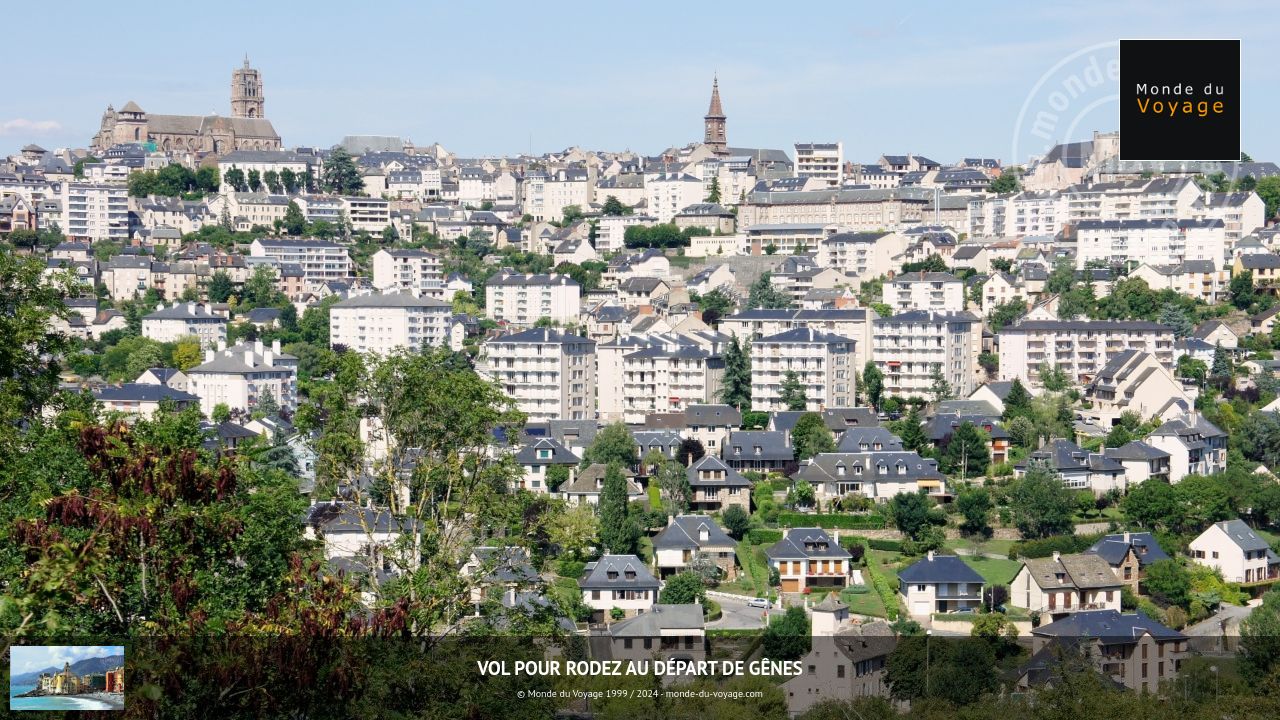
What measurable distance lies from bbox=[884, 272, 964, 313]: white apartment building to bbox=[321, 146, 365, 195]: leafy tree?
31.1 metres

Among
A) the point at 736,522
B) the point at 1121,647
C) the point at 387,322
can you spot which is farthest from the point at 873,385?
the point at 1121,647

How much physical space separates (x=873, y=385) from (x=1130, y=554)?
1528 centimetres

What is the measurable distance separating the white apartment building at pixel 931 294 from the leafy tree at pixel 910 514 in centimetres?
1880

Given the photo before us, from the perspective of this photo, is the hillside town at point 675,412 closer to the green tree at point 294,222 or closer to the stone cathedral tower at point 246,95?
the green tree at point 294,222

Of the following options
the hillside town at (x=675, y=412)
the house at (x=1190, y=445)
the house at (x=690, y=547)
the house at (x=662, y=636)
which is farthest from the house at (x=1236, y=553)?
the house at (x=662, y=636)

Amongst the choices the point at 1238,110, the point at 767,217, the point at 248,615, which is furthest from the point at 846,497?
the point at 767,217

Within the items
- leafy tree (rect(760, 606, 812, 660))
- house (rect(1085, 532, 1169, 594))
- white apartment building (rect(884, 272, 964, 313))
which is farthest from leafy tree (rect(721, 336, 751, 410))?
leafy tree (rect(760, 606, 812, 660))

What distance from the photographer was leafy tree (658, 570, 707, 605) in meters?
28.0

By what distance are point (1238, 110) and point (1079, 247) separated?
33946 mm

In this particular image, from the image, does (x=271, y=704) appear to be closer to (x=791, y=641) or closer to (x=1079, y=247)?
(x=791, y=641)

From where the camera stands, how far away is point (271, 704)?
28.4 ft

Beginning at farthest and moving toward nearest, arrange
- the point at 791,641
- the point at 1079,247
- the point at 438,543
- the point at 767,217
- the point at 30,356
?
1. the point at 767,217
2. the point at 1079,247
3. the point at 791,641
4. the point at 30,356
5. the point at 438,543

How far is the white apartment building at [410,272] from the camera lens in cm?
5991

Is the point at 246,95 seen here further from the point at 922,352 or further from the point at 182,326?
the point at 922,352
